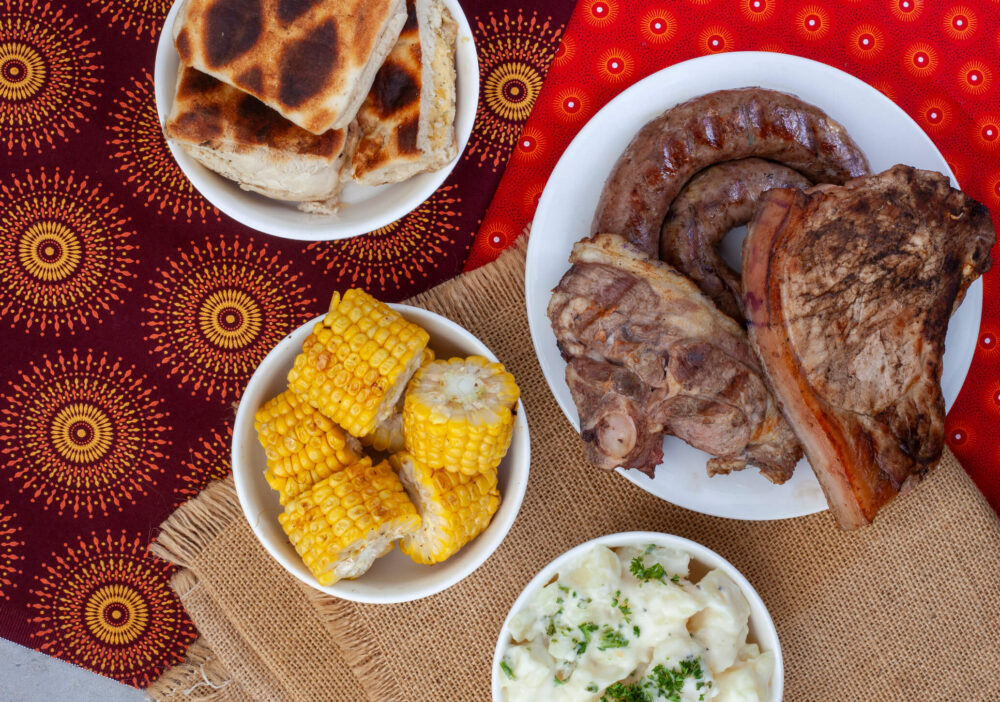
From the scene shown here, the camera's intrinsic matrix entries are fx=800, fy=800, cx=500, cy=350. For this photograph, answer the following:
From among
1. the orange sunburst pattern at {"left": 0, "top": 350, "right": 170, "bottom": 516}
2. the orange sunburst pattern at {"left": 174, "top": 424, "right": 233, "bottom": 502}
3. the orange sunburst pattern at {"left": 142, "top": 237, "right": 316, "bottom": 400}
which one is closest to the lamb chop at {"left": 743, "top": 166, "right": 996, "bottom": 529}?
the orange sunburst pattern at {"left": 142, "top": 237, "right": 316, "bottom": 400}

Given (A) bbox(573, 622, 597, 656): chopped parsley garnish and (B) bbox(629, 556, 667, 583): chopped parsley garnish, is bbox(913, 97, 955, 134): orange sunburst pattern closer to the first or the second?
(B) bbox(629, 556, 667, 583): chopped parsley garnish

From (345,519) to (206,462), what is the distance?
829 mm

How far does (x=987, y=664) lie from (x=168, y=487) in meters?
2.91

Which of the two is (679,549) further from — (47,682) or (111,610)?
(47,682)

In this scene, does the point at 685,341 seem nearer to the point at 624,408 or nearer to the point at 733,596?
the point at 624,408

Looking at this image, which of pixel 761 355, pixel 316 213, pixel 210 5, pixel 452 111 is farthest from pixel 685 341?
pixel 210 5

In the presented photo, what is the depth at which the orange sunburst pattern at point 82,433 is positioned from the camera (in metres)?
2.83

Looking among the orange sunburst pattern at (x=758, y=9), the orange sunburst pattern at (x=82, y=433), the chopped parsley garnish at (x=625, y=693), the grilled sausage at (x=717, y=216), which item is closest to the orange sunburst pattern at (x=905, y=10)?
the orange sunburst pattern at (x=758, y=9)

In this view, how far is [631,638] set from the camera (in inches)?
96.3

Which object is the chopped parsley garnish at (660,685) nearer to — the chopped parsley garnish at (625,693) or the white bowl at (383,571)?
the chopped parsley garnish at (625,693)

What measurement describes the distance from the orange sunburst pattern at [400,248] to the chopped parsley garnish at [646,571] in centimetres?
121

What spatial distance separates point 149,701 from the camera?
2.98 metres

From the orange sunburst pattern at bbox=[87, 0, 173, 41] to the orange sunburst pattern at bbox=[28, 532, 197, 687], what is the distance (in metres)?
1.76

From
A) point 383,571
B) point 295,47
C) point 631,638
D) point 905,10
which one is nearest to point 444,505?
point 383,571
